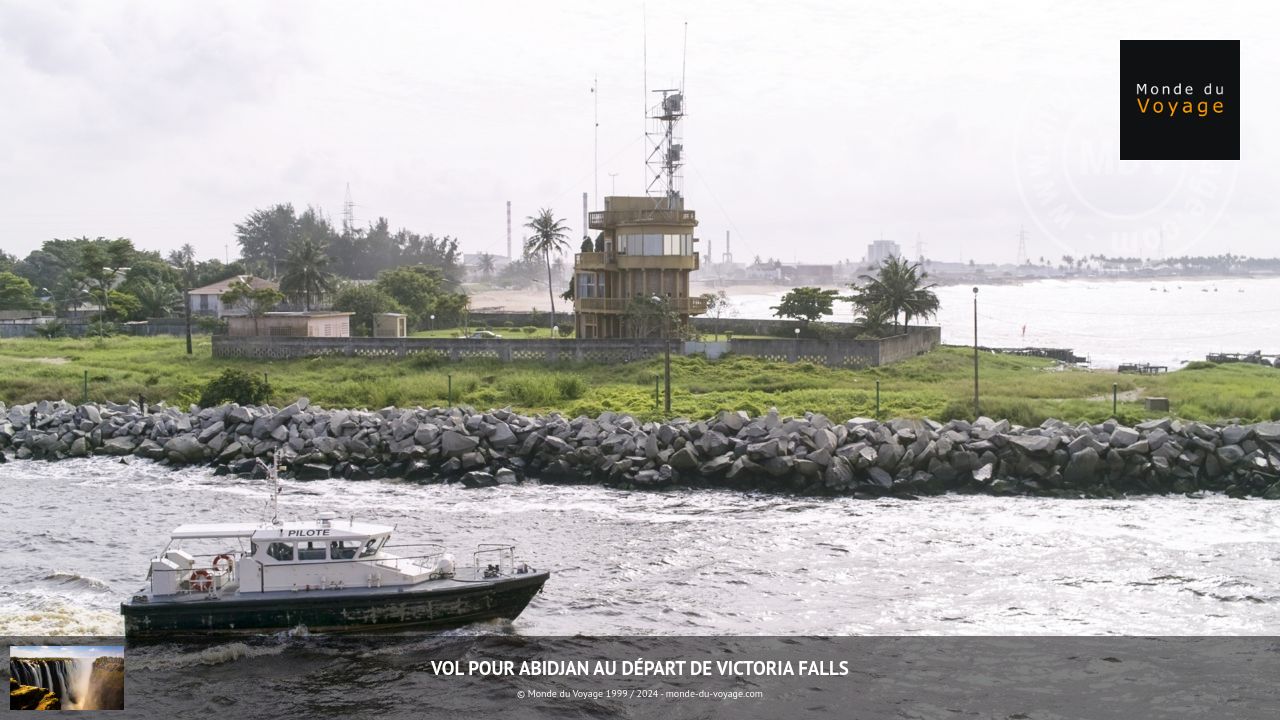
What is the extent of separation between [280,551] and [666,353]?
94.0ft

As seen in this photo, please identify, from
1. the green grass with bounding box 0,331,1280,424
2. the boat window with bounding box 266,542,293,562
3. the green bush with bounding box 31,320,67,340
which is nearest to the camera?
the boat window with bounding box 266,542,293,562

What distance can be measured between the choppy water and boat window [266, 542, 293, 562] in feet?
14.4

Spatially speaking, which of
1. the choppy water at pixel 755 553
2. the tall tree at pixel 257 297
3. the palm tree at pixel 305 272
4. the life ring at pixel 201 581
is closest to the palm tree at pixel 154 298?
the palm tree at pixel 305 272

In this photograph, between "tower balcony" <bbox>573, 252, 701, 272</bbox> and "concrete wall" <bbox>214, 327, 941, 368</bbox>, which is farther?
"tower balcony" <bbox>573, 252, 701, 272</bbox>

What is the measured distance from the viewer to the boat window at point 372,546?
29312mm

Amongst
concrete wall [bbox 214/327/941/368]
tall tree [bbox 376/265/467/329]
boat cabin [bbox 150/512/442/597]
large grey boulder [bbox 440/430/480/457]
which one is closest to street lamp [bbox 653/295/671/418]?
concrete wall [bbox 214/327/941/368]

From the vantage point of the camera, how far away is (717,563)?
34.5 metres

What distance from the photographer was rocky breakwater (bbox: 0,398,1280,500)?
4444 centimetres

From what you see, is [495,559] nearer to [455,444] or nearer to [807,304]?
[455,444]

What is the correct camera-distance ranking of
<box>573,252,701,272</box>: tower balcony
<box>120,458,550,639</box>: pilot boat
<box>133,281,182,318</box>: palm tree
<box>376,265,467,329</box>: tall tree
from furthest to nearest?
<box>133,281,182,318</box>: palm tree
<box>376,265,467,329</box>: tall tree
<box>573,252,701,272</box>: tower balcony
<box>120,458,550,639</box>: pilot boat

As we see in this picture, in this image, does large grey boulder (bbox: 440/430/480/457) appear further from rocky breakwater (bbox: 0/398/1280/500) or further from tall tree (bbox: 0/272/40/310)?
tall tree (bbox: 0/272/40/310)

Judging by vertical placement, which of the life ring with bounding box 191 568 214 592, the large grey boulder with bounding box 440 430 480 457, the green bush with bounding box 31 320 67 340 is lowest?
the life ring with bounding box 191 568 214 592

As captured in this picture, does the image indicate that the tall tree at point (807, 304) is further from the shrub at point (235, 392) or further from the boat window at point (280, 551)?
the boat window at point (280, 551)

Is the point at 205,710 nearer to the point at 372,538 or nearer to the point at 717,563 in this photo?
the point at 372,538
